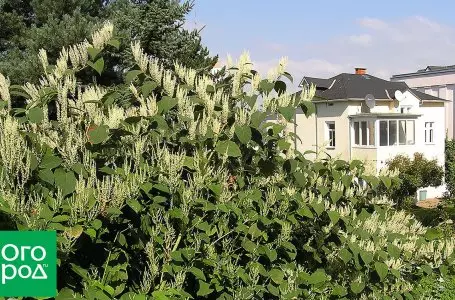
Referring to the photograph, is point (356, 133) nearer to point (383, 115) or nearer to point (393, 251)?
point (383, 115)

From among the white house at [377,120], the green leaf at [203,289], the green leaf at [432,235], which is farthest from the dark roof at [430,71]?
the green leaf at [203,289]

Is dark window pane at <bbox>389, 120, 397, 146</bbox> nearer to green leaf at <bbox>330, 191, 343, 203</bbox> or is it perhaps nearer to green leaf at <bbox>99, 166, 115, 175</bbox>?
green leaf at <bbox>330, 191, 343, 203</bbox>

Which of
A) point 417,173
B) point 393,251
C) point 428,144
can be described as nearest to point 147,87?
point 393,251

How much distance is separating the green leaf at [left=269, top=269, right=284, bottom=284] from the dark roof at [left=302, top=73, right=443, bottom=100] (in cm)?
2940

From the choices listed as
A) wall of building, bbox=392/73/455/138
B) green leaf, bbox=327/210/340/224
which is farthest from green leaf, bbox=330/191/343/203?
wall of building, bbox=392/73/455/138

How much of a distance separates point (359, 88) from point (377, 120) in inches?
125

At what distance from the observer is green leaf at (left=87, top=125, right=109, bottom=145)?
7.32 feet

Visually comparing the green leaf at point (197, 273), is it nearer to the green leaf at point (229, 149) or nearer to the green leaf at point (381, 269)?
the green leaf at point (229, 149)

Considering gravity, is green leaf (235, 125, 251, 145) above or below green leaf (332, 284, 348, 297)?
above

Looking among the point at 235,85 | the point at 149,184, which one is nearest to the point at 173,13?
the point at 235,85

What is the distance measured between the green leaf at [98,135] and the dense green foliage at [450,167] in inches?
1076

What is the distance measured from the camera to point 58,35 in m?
10.2

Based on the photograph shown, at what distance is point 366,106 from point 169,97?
3025 cm

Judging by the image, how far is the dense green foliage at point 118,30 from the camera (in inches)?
396
